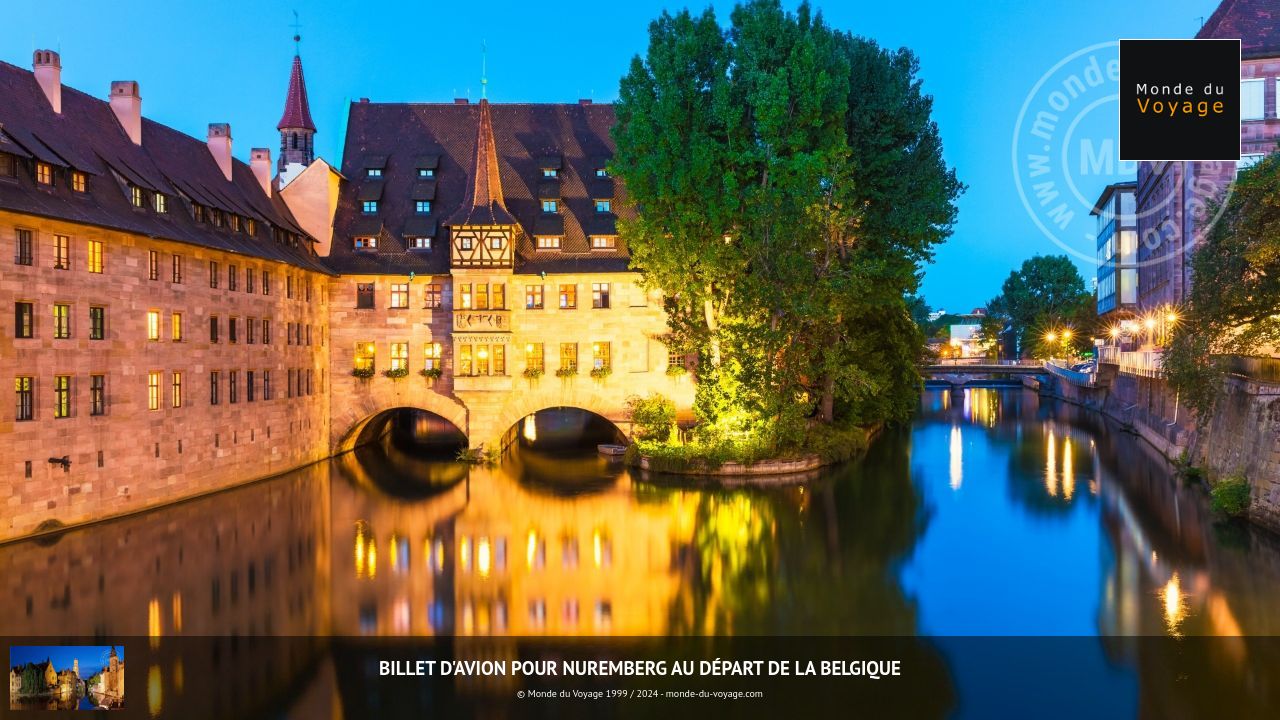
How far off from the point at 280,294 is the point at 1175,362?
3072 centimetres

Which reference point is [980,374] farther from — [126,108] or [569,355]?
[126,108]

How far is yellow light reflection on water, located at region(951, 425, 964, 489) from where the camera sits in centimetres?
3453

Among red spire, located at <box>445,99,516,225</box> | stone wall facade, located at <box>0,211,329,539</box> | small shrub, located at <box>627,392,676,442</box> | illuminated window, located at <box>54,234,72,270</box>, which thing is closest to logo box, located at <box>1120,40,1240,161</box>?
small shrub, located at <box>627,392,676,442</box>

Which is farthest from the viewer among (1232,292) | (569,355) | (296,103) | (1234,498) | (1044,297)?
(1044,297)

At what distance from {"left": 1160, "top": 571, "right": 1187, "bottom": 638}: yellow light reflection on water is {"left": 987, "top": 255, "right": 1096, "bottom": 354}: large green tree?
91.9m

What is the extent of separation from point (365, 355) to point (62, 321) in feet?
49.4

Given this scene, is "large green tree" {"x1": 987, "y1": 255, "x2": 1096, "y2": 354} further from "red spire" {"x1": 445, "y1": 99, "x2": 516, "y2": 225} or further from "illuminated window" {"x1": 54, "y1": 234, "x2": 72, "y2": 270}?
"illuminated window" {"x1": 54, "y1": 234, "x2": 72, "y2": 270}

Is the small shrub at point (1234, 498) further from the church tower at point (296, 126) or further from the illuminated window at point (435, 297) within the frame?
the church tower at point (296, 126)

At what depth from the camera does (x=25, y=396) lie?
22.3 m

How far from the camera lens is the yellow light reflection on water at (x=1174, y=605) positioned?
16.9m

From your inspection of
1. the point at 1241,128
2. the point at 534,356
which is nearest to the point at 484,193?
the point at 534,356

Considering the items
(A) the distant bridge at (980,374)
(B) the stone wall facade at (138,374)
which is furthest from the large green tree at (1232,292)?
(A) the distant bridge at (980,374)

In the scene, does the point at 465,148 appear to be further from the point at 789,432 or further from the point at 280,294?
the point at 789,432

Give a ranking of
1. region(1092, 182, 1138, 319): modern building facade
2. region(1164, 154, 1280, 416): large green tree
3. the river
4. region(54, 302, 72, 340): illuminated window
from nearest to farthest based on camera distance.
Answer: the river → region(54, 302, 72, 340): illuminated window → region(1164, 154, 1280, 416): large green tree → region(1092, 182, 1138, 319): modern building facade
